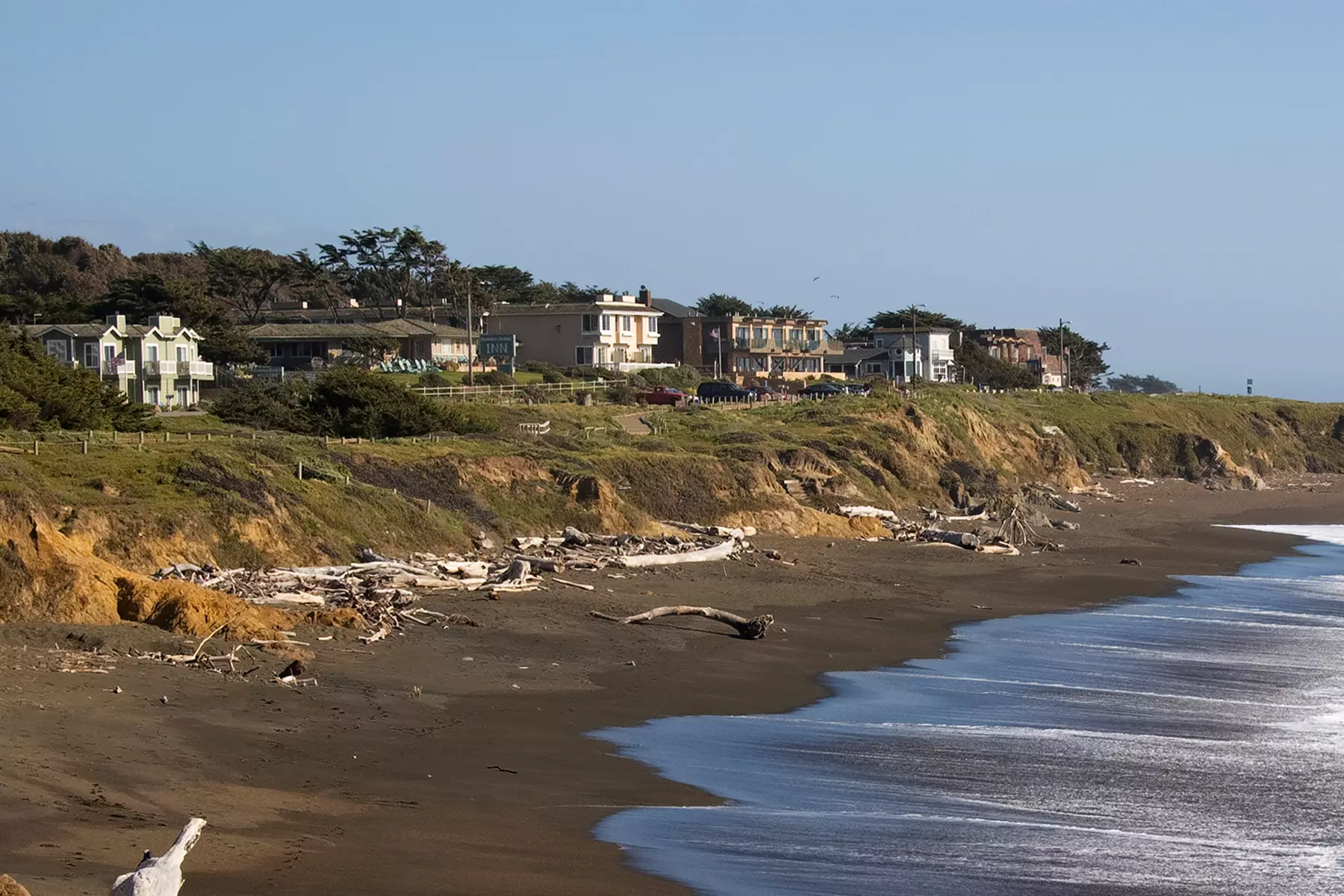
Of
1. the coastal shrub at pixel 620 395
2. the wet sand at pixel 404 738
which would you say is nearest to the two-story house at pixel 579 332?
the coastal shrub at pixel 620 395

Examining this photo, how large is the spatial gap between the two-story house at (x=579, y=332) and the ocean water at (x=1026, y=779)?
75110mm

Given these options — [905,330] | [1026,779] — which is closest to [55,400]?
[1026,779]

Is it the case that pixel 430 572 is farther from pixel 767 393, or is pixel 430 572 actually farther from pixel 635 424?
pixel 767 393

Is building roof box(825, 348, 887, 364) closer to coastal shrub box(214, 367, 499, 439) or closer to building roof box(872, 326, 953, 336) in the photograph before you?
building roof box(872, 326, 953, 336)

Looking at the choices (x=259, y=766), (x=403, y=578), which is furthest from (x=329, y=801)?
(x=403, y=578)

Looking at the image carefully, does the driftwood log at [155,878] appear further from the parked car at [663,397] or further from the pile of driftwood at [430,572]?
the parked car at [663,397]

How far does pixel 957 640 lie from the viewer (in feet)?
92.9

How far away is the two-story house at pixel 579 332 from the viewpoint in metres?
101

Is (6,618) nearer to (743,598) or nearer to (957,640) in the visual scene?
(743,598)

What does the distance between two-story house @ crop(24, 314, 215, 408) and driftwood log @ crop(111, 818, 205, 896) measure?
198ft

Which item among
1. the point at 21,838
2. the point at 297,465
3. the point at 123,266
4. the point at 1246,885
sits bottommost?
the point at 1246,885

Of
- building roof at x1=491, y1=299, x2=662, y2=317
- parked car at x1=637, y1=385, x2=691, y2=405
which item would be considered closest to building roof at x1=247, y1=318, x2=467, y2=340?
building roof at x1=491, y1=299, x2=662, y2=317

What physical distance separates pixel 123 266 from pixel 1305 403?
105 m

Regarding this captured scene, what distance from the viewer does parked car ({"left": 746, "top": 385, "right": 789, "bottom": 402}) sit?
263 ft
